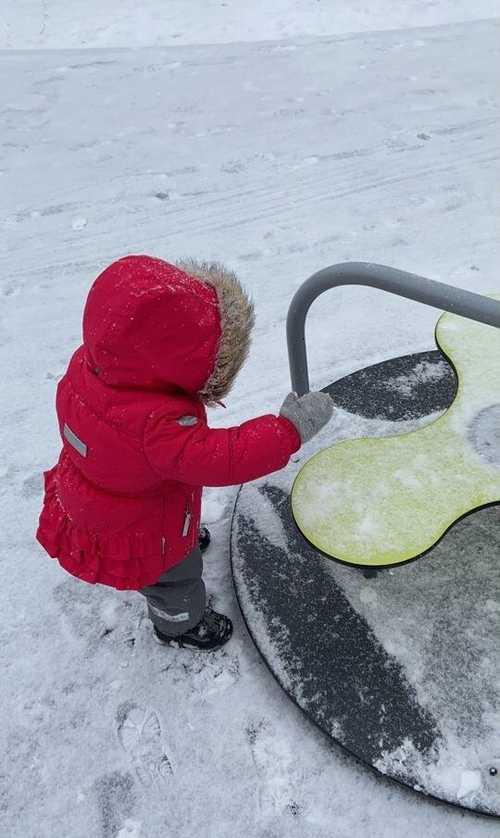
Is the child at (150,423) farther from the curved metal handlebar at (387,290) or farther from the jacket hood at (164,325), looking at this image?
the curved metal handlebar at (387,290)

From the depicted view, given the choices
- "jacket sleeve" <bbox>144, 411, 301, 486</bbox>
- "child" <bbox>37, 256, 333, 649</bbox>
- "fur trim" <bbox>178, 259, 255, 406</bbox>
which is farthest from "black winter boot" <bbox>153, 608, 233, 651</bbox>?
"fur trim" <bbox>178, 259, 255, 406</bbox>

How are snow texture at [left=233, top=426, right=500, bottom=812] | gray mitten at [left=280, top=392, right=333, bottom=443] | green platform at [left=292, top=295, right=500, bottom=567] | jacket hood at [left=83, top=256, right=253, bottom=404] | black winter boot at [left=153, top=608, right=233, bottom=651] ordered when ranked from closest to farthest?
jacket hood at [left=83, top=256, right=253, bottom=404]
gray mitten at [left=280, top=392, right=333, bottom=443]
snow texture at [left=233, top=426, right=500, bottom=812]
green platform at [left=292, top=295, right=500, bottom=567]
black winter boot at [left=153, top=608, right=233, bottom=651]

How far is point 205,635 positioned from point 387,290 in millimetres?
997

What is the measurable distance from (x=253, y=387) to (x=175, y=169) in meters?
1.89

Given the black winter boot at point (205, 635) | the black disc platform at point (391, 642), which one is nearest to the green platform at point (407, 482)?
the black disc platform at point (391, 642)

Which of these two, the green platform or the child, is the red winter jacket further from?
the green platform

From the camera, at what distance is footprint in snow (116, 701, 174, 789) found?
5.71 feet

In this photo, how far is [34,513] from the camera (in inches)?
93.0

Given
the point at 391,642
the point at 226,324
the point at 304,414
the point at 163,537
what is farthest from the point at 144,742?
the point at 226,324

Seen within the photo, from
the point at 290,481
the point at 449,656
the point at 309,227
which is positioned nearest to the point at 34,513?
the point at 290,481

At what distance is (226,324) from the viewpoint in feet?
4.62

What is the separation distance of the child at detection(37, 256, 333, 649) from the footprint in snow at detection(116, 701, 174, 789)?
39cm

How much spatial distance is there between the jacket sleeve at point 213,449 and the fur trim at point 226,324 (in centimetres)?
8

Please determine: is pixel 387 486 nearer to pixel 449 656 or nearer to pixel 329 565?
pixel 329 565
